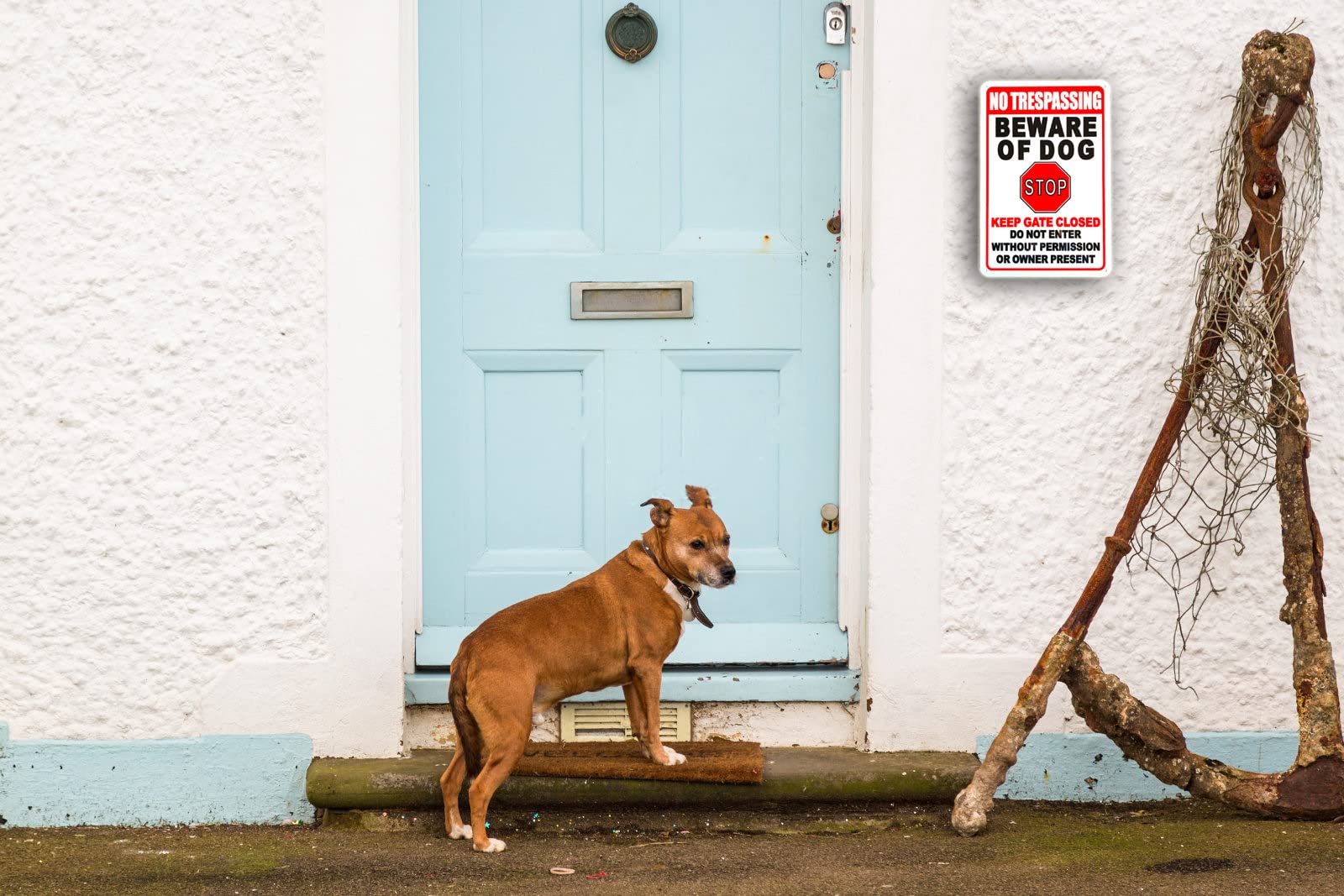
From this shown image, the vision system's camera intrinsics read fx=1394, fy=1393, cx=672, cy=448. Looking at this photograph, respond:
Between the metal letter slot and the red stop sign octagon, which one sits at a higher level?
the red stop sign octagon

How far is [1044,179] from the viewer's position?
4.15 metres

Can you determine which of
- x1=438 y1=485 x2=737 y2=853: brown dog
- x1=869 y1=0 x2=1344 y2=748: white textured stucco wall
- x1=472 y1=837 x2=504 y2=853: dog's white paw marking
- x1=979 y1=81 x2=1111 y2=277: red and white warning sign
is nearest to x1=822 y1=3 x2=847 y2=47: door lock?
x1=869 y1=0 x2=1344 y2=748: white textured stucco wall

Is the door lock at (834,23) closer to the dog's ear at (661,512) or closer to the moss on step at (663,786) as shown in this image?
the dog's ear at (661,512)

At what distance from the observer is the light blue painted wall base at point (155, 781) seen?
411 centimetres

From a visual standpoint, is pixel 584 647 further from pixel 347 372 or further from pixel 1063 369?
pixel 1063 369

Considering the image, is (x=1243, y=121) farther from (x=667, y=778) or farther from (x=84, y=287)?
(x=84, y=287)

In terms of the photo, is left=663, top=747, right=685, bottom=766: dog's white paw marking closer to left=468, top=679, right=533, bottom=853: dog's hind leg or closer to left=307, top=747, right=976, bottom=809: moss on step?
left=307, top=747, right=976, bottom=809: moss on step

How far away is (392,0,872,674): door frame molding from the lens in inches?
166

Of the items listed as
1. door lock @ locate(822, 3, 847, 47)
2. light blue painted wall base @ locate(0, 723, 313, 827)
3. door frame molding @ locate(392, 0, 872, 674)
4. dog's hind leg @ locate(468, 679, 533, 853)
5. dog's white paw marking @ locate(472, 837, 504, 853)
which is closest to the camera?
dog's hind leg @ locate(468, 679, 533, 853)

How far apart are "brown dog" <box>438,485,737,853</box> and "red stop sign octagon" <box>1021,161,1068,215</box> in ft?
4.35

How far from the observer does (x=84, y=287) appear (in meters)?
4.05

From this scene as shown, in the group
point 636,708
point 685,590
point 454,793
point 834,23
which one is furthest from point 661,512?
point 834,23

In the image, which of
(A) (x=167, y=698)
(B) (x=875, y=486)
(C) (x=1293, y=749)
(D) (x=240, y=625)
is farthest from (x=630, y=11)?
(C) (x=1293, y=749)

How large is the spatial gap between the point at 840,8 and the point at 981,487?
155cm
